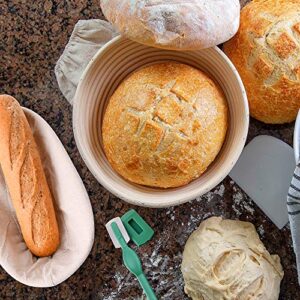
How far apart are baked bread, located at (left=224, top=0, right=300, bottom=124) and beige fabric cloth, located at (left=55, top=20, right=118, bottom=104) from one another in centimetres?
23

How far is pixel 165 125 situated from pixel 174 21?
0.13 metres

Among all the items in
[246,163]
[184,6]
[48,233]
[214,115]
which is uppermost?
[184,6]

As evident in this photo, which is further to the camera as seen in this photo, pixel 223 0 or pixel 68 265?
pixel 68 265

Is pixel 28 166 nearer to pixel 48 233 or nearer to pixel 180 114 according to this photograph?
pixel 48 233

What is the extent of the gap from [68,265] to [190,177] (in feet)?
0.84

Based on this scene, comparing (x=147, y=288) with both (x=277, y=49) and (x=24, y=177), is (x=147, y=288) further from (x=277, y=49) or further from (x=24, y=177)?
(x=277, y=49)

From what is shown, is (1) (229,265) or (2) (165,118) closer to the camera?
(2) (165,118)

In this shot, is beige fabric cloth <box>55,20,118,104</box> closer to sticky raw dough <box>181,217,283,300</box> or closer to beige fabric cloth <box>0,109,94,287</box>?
beige fabric cloth <box>0,109,94,287</box>

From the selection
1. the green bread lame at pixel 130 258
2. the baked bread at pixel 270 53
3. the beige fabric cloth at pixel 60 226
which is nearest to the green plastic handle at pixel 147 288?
the green bread lame at pixel 130 258

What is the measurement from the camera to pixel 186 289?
0.88m

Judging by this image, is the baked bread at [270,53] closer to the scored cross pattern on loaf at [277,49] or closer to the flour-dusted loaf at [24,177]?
the scored cross pattern on loaf at [277,49]

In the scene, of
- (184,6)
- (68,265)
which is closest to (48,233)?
(68,265)

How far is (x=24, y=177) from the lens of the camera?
84 cm

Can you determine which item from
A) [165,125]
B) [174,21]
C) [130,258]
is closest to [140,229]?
[130,258]
